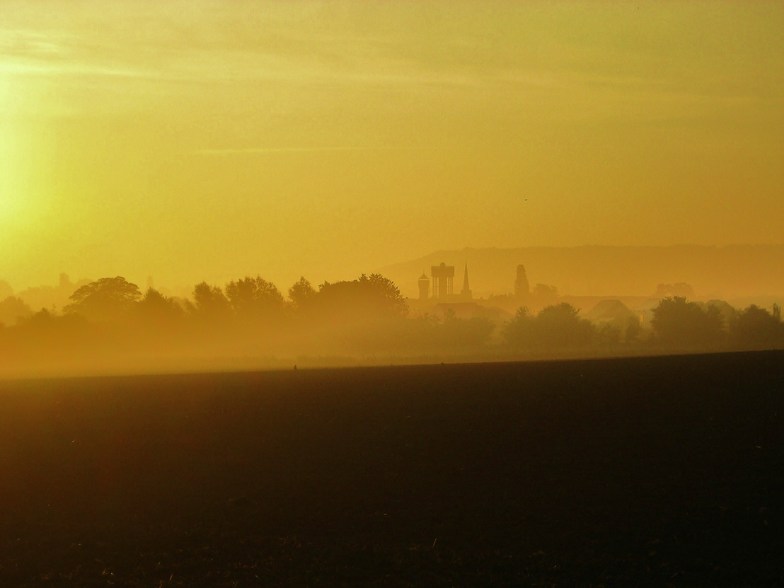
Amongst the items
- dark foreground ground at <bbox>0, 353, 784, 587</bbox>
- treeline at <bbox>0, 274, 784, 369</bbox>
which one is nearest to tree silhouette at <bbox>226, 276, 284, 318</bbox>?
treeline at <bbox>0, 274, 784, 369</bbox>

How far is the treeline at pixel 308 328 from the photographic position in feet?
455

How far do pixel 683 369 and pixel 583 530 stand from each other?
2975cm

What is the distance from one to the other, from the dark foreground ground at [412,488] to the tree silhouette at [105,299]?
112 metres

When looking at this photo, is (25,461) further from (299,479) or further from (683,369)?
(683,369)

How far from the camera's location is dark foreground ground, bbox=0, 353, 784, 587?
25.7 m

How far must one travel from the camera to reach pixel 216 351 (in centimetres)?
14500

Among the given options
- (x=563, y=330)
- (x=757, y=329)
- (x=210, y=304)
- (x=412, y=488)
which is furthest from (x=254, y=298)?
(x=412, y=488)

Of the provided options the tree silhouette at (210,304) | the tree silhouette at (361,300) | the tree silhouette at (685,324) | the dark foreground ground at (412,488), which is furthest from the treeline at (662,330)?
the dark foreground ground at (412,488)

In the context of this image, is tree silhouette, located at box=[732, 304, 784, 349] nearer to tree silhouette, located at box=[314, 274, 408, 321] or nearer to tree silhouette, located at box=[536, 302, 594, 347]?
tree silhouette, located at box=[536, 302, 594, 347]

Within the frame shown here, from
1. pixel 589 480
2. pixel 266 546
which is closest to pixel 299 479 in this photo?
pixel 266 546

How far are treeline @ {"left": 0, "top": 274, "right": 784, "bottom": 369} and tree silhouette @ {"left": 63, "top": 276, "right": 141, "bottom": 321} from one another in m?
0.17

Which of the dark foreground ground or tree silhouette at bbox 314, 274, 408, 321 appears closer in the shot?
the dark foreground ground

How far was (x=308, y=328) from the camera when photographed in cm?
16125

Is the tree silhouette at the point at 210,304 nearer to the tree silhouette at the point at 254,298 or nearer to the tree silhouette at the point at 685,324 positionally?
the tree silhouette at the point at 254,298
